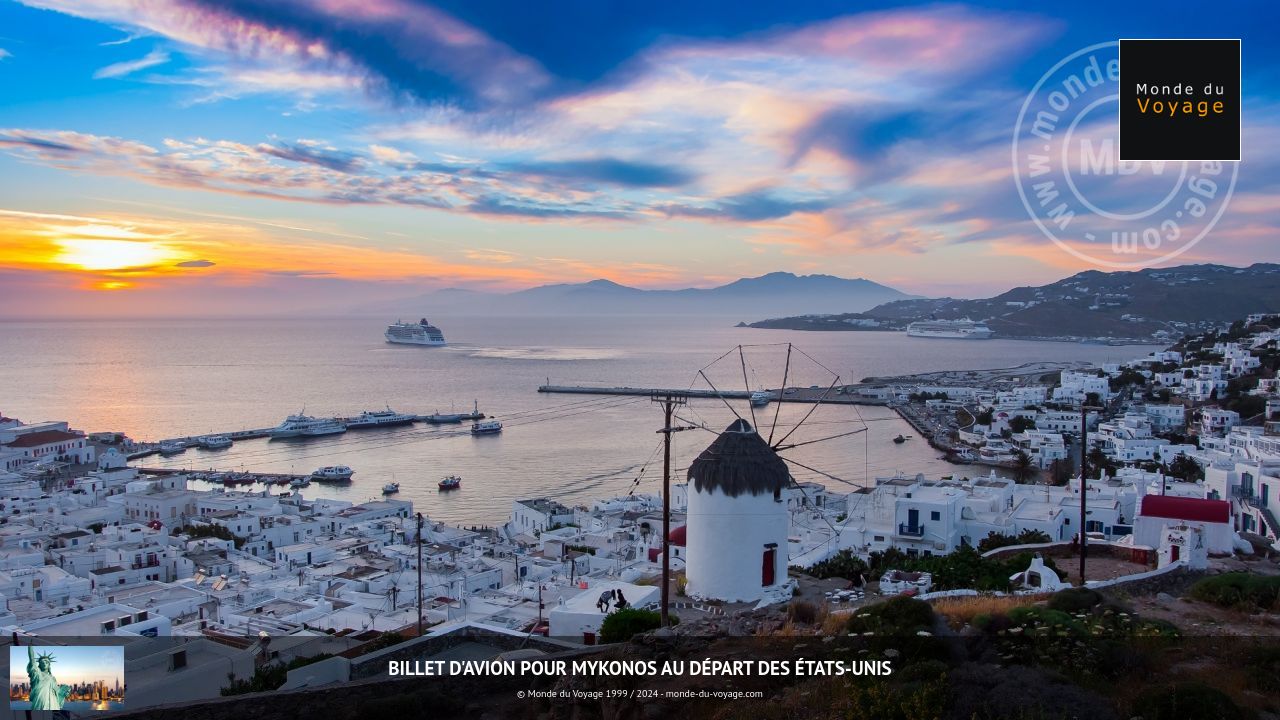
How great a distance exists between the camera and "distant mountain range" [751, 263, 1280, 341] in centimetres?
12088

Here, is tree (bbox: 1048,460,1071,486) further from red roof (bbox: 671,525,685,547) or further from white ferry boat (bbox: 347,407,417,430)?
white ferry boat (bbox: 347,407,417,430)

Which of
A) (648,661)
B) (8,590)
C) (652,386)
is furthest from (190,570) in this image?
(652,386)

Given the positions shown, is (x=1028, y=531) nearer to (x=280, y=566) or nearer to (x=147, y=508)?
(x=280, y=566)

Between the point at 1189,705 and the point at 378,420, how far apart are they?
49.8 m

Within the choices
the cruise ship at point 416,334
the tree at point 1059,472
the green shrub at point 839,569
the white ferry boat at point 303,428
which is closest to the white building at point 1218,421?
the tree at point 1059,472

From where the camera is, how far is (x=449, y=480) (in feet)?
108

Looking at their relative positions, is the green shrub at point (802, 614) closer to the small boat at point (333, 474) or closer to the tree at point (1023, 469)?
the tree at point (1023, 469)

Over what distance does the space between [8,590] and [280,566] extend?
16.6 feet

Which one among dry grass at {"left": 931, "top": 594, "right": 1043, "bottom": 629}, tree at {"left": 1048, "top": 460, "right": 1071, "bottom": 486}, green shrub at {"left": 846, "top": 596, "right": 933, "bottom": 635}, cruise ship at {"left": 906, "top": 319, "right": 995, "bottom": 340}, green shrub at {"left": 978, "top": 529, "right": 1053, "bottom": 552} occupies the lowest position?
tree at {"left": 1048, "top": 460, "right": 1071, "bottom": 486}

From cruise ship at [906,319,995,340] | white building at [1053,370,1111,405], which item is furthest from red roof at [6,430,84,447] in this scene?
cruise ship at [906,319,995,340]

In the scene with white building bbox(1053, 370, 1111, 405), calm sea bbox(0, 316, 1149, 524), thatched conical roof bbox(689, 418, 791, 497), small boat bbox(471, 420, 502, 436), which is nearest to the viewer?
thatched conical roof bbox(689, 418, 791, 497)

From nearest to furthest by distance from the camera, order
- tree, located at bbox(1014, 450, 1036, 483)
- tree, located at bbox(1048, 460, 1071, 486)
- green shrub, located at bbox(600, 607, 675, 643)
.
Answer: green shrub, located at bbox(600, 607, 675, 643) < tree, located at bbox(1048, 460, 1071, 486) < tree, located at bbox(1014, 450, 1036, 483)

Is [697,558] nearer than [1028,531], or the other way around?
[697,558]

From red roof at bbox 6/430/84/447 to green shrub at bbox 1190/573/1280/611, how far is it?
4310cm
